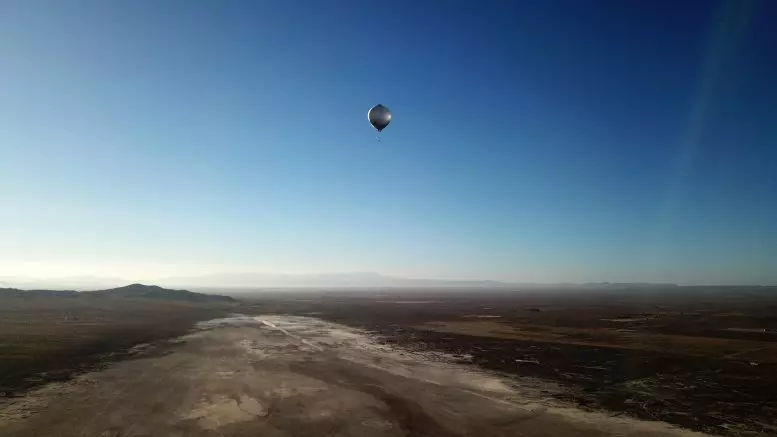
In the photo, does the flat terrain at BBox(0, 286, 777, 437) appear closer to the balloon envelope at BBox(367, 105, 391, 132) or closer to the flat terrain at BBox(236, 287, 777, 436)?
the flat terrain at BBox(236, 287, 777, 436)

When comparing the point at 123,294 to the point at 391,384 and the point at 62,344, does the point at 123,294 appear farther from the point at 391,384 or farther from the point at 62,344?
the point at 391,384

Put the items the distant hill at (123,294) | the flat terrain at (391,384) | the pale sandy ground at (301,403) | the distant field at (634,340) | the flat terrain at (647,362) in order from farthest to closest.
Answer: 1. the distant hill at (123,294)
2. the distant field at (634,340)
3. the flat terrain at (647,362)
4. the flat terrain at (391,384)
5. the pale sandy ground at (301,403)

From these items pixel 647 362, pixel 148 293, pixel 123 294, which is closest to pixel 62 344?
pixel 647 362

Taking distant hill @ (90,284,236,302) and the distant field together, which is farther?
distant hill @ (90,284,236,302)

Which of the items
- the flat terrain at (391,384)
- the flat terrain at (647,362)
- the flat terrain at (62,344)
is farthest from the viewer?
the flat terrain at (62,344)

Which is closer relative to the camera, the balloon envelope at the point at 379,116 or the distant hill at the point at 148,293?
the balloon envelope at the point at 379,116

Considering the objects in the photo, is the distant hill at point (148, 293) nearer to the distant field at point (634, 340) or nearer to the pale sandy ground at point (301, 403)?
the distant field at point (634, 340)

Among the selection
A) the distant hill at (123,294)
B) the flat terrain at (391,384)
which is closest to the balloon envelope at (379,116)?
the flat terrain at (391,384)

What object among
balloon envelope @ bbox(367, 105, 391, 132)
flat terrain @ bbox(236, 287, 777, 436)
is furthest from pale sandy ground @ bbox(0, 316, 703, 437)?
balloon envelope @ bbox(367, 105, 391, 132)
